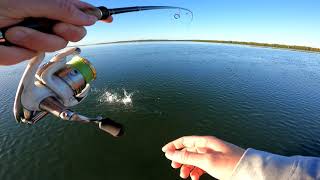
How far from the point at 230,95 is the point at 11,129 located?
22205 millimetres

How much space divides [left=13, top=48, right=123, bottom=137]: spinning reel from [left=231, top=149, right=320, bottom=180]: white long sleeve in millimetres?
1204

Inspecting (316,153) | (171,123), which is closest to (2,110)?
(171,123)

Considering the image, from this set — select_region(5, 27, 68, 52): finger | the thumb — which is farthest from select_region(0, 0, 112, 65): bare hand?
the thumb

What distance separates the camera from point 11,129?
675 inches

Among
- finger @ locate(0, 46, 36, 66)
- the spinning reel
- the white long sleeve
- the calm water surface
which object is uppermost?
finger @ locate(0, 46, 36, 66)

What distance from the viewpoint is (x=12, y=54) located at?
1.61 m

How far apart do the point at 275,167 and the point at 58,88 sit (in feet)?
8.07

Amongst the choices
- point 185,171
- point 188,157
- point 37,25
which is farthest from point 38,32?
point 185,171

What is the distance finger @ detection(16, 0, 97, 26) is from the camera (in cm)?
149

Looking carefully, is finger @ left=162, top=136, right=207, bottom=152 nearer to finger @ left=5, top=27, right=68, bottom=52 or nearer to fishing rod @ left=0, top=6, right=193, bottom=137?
fishing rod @ left=0, top=6, right=193, bottom=137

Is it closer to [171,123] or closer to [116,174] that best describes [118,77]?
[171,123]

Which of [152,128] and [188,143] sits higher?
[188,143]

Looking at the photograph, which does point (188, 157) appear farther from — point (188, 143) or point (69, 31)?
point (69, 31)

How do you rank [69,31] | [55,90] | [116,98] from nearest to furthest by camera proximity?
[69,31], [55,90], [116,98]
